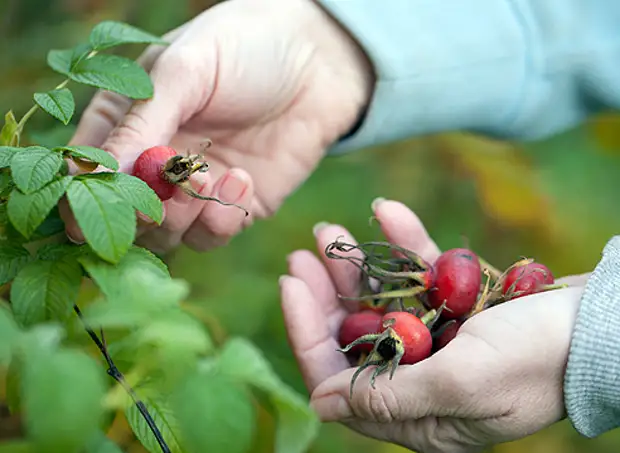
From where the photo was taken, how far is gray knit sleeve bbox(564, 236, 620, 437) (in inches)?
50.6

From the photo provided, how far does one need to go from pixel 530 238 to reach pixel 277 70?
1527mm

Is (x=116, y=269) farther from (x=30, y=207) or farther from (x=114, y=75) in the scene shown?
(x=114, y=75)

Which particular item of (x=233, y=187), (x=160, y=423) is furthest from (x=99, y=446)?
(x=233, y=187)

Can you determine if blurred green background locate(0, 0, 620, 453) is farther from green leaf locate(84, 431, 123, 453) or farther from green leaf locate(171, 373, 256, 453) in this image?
green leaf locate(171, 373, 256, 453)

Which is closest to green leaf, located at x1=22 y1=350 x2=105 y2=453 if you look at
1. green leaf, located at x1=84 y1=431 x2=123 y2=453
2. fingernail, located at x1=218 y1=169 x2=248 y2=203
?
green leaf, located at x1=84 y1=431 x2=123 y2=453

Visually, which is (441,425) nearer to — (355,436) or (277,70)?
(277,70)

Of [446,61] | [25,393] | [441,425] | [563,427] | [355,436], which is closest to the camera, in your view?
[25,393]

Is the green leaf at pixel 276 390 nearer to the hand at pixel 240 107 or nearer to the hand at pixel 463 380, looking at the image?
the hand at pixel 463 380

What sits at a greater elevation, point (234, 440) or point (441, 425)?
point (234, 440)

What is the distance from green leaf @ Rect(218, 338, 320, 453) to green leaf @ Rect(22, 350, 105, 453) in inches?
4.8

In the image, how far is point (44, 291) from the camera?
814 mm

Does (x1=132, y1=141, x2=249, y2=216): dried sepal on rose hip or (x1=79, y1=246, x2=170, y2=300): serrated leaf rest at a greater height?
(x1=79, y1=246, x2=170, y2=300): serrated leaf

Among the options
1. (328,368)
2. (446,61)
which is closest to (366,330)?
(328,368)

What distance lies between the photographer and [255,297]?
2338mm
